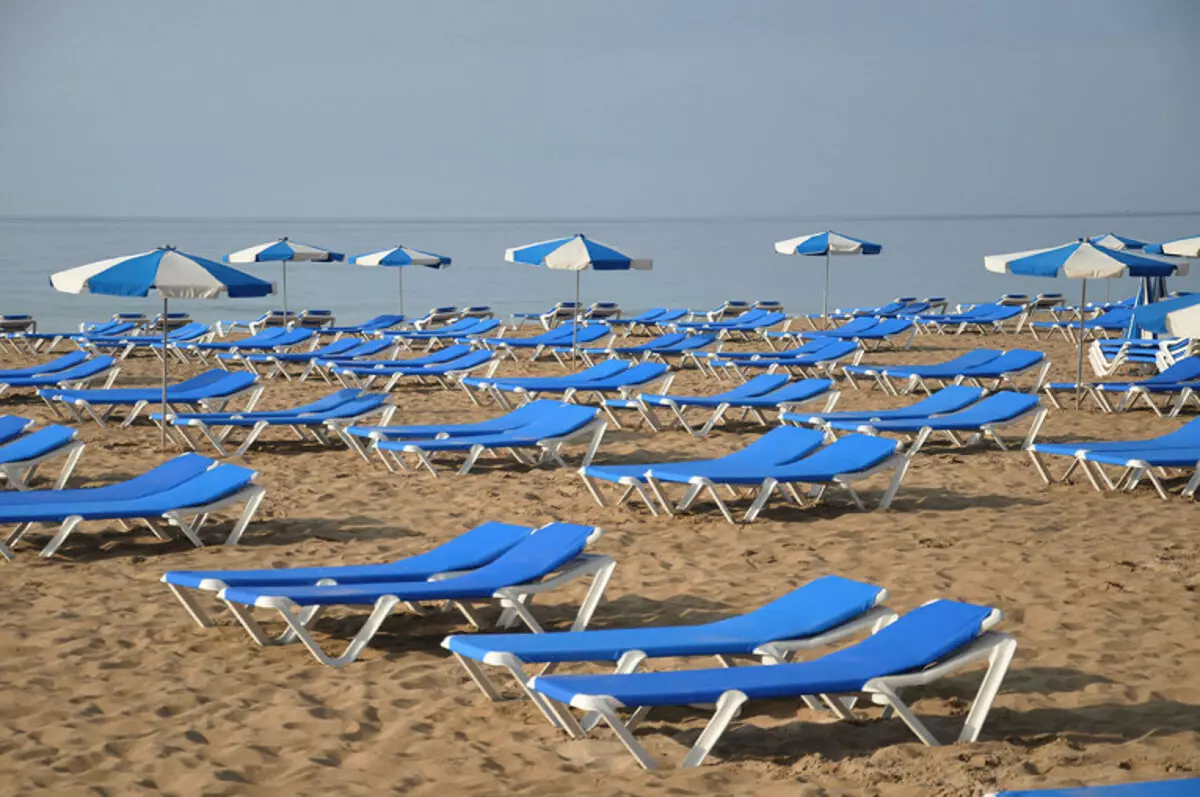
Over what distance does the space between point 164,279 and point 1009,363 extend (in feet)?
22.8

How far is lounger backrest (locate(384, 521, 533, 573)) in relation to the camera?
5152 millimetres

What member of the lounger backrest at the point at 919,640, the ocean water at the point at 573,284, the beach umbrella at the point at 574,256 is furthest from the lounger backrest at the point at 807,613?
the ocean water at the point at 573,284

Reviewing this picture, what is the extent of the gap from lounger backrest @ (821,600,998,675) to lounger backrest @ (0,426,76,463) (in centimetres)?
487

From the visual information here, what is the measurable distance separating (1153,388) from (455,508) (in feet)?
20.8

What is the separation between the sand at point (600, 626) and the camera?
143 inches

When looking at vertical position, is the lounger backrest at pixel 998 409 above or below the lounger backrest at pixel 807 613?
below

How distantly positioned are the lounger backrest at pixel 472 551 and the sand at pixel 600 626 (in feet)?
0.75

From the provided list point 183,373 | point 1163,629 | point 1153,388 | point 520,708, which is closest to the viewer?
point 520,708

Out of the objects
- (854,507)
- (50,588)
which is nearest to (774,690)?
(50,588)

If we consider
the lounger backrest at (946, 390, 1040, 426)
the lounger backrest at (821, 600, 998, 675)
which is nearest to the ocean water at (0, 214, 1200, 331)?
the lounger backrest at (946, 390, 1040, 426)

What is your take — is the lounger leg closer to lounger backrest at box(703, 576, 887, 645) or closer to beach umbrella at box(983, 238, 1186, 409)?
lounger backrest at box(703, 576, 887, 645)

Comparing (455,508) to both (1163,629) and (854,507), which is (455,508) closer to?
(854,507)

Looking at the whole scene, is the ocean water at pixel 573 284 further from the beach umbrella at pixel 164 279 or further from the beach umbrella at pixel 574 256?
the beach umbrella at pixel 164 279

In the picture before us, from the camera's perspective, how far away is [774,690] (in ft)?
11.7
